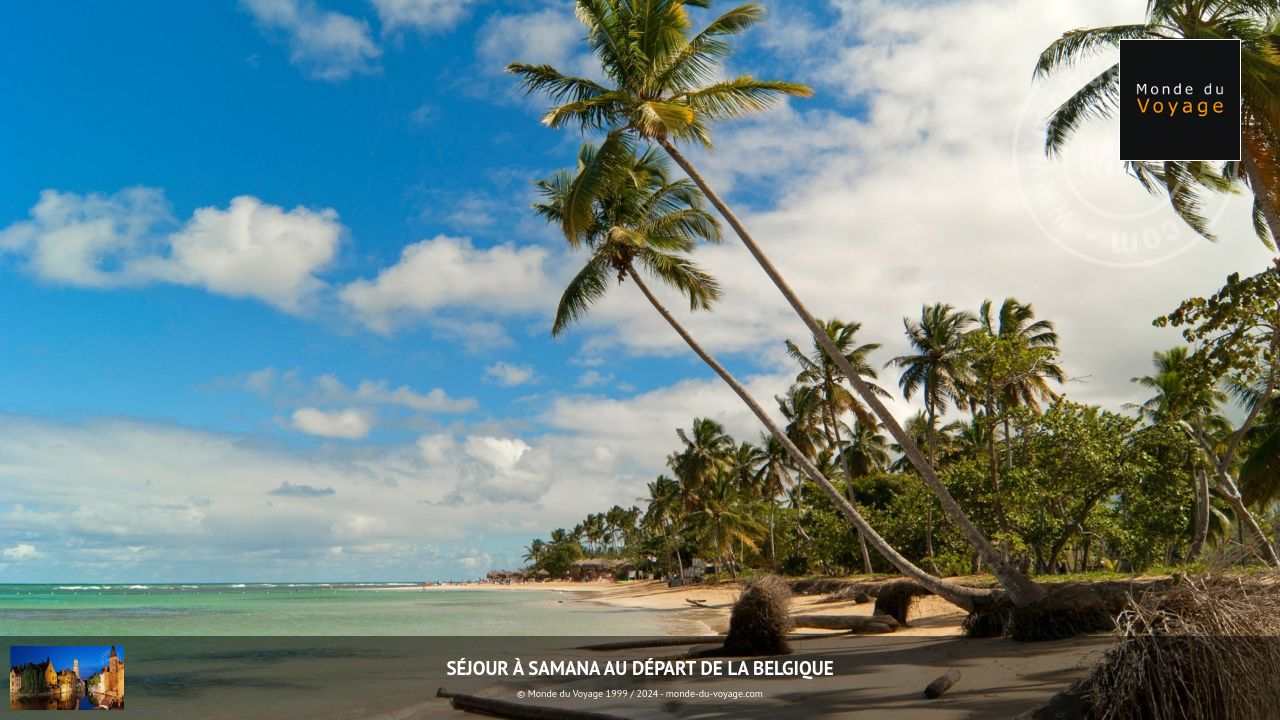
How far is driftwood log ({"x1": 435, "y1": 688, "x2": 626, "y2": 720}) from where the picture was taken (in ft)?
28.0

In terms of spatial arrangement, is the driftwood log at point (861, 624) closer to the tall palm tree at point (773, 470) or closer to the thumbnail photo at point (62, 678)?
the thumbnail photo at point (62, 678)

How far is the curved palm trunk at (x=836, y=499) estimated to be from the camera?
1341 cm

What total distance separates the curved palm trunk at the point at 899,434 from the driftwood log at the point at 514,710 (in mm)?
6655

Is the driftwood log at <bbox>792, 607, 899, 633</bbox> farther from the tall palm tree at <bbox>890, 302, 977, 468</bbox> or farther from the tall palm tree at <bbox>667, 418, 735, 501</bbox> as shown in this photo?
the tall palm tree at <bbox>667, 418, 735, 501</bbox>

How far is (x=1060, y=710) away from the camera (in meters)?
5.70

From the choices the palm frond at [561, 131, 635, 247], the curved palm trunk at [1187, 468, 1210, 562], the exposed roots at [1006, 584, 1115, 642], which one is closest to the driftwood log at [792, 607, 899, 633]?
the exposed roots at [1006, 584, 1115, 642]

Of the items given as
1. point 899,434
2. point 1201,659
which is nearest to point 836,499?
point 899,434

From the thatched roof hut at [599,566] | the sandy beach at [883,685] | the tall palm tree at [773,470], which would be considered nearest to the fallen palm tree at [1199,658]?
the sandy beach at [883,685]

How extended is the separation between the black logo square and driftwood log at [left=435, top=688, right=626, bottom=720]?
32.9 ft

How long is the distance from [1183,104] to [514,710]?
12075 mm

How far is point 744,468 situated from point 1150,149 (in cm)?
4689

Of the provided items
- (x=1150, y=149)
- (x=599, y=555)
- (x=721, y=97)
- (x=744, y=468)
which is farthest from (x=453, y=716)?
(x=599, y=555)

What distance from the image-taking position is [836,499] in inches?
579

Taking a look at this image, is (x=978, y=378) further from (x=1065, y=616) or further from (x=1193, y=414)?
(x=1065, y=616)
